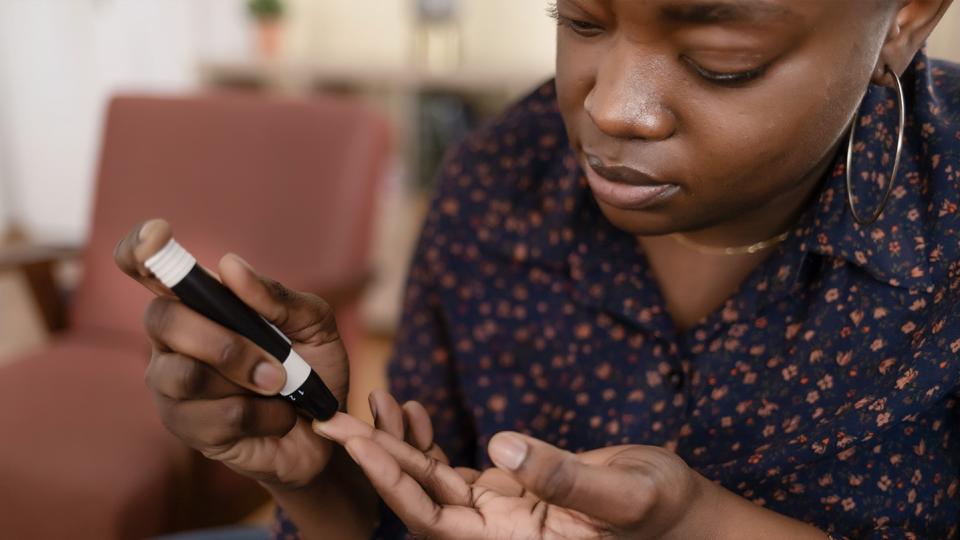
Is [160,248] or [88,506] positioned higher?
[160,248]

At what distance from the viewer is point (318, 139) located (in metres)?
1.67

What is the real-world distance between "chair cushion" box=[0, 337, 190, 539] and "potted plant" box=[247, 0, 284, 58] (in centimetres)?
180

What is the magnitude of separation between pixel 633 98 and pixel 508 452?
27 centimetres

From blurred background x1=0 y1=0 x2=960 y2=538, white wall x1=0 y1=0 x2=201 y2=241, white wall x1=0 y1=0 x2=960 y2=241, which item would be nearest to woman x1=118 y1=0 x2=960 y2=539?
blurred background x1=0 y1=0 x2=960 y2=538

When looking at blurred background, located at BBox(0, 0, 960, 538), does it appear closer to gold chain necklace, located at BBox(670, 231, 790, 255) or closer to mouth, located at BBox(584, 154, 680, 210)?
gold chain necklace, located at BBox(670, 231, 790, 255)

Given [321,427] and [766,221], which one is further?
[766,221]

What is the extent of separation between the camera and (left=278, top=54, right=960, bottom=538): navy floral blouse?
72 cm

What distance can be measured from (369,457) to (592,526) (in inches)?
6.1

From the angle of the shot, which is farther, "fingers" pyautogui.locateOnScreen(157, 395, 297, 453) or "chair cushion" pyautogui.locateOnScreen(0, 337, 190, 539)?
"chair cushion" pyautogui.locateOnScreen(0, 337, 190, 539)

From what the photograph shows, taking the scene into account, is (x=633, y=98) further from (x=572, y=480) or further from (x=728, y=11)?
(x=572, y=480)

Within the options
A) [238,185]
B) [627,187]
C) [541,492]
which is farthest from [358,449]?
[238,185]

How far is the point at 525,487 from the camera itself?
19.3 inches

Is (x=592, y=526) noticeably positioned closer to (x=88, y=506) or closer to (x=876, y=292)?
(x=876, y=292)

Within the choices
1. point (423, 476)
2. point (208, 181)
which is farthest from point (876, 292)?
point (208, 181)
